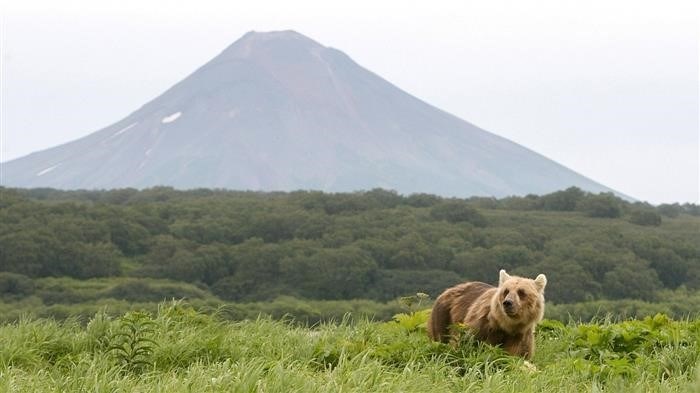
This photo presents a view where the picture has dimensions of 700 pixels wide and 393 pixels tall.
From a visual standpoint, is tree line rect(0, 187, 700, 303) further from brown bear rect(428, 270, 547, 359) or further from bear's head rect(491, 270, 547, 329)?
bear's head rect(491, 270, 547, 329)

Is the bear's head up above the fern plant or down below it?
above

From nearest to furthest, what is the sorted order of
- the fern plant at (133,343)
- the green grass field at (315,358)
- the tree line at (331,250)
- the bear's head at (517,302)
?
the green grass field at (315,358) < the fern plant at (133,343) < the bear's head at (517,302) < the tree line at (331,250)

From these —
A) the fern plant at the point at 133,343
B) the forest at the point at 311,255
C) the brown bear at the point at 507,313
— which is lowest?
the forest at the point at 311,255

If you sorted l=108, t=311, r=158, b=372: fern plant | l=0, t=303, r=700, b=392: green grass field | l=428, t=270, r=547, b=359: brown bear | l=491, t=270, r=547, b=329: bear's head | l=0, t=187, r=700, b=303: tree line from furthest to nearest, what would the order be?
l=0, t=187, r=700, b=303: tree line
l=428, t=270, r=547, b=359: brown bear
l=491, t=270, r=547, b=329: bear's head
l=108, t=311, r=158, b=372: fern plant
l=0, t=303, r=700, b=392: green grass field

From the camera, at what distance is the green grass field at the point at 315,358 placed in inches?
288

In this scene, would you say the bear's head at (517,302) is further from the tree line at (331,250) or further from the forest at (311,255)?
the tree line at (331,250)

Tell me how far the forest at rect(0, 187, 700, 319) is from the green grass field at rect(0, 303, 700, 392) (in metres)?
79.1

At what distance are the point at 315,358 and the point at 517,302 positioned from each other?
6.27 ft

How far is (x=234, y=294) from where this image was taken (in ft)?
372

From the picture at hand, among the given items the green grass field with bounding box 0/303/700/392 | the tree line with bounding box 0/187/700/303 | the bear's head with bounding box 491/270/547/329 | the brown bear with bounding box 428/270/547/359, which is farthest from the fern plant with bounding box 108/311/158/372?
the tree line with bounding box 0/187/700/303

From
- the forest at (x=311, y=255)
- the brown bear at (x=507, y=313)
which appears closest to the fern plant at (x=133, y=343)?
the brown bear at (x=507, y=313)

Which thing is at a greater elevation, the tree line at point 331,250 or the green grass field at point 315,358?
the green grass field at point 315,358

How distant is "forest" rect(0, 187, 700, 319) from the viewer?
10581cm

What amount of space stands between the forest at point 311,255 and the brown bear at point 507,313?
80.0 meters
